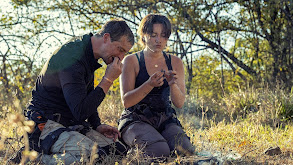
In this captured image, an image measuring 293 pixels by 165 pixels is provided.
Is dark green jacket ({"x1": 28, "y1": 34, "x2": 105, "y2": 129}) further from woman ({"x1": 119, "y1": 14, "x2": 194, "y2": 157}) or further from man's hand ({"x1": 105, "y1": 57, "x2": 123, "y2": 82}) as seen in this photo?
woman ({"x1": 119, "y1": 14, "x2": 194, "y2": 157})

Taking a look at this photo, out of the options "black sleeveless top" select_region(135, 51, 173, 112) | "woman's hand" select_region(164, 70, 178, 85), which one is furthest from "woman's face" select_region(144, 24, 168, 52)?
"woman's hand" select_region(164, 70, 178, 85)

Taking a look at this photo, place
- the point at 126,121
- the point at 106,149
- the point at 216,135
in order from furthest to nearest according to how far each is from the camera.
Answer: the point at 216,135 → the point at 126,121 → the point at 106,149

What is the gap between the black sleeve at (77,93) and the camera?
2.59 meters

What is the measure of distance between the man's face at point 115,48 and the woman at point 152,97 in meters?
0.39

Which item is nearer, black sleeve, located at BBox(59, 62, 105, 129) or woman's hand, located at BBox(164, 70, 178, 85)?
black sleeve, located at BBox(59, 62, 105, 129)

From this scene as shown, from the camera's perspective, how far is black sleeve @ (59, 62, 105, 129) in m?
2.59

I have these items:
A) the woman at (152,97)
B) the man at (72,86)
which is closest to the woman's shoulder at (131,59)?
the woman at (152,97)

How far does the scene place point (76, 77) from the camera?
8.65 ft

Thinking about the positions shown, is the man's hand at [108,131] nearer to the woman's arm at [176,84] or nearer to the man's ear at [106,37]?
the woman's arm at [176,84]

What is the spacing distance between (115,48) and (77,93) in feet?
1.70

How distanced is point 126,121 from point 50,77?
91cm

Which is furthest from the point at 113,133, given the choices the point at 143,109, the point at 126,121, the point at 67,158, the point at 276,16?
the point at 276,16

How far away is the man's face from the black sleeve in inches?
11.3

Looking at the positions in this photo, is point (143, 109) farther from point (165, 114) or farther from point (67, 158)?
point (67, 158)
